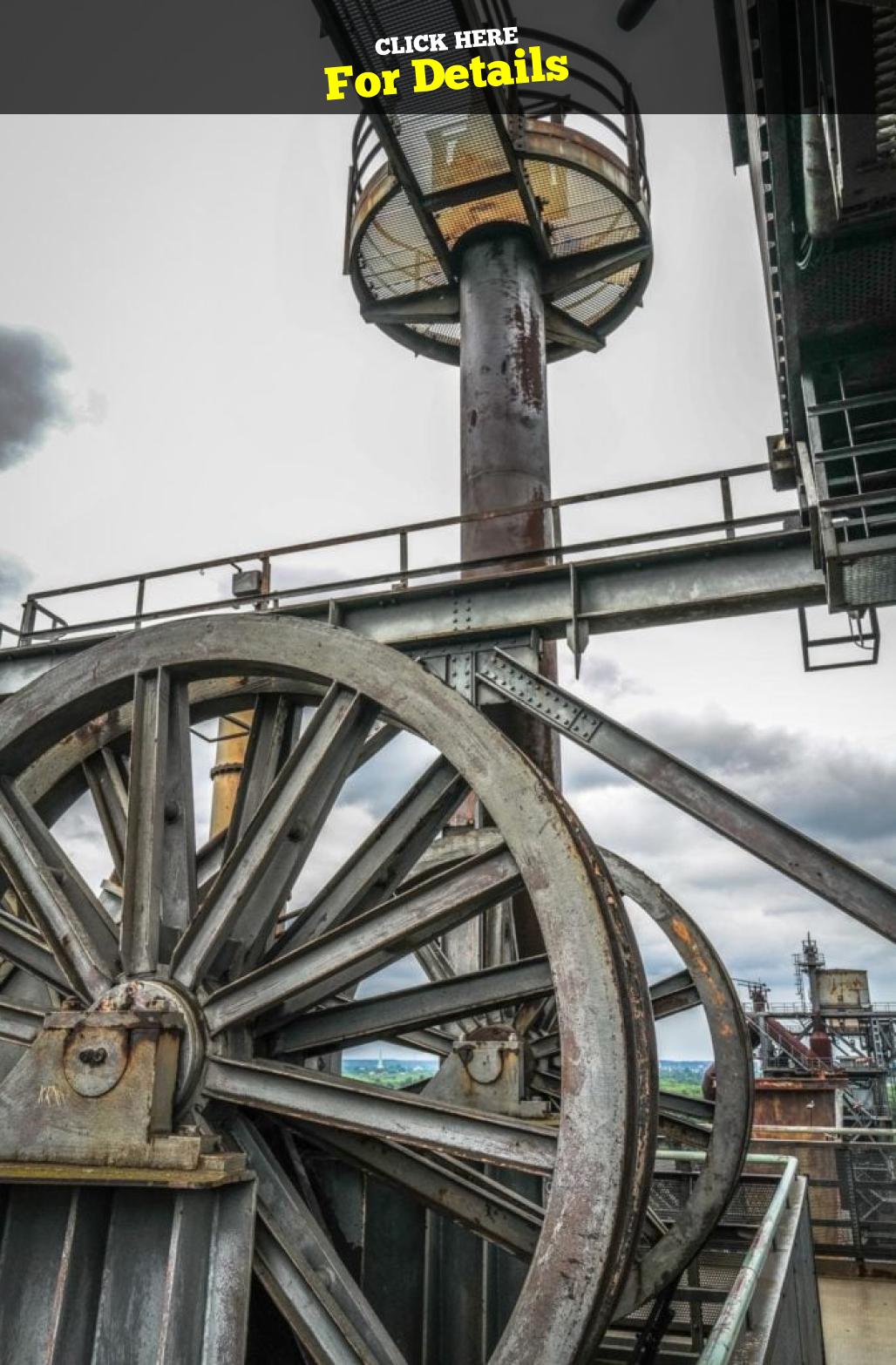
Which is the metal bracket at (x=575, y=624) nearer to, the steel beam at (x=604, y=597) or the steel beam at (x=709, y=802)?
the steel beam at (x=604, y=597)

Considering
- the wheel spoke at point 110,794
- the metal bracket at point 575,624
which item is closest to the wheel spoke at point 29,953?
the wheel spoke at point 110,794

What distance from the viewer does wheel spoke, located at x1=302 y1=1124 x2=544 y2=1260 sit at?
466 cm

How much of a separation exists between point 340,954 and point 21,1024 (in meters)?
1.65

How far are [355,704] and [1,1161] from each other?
7.48 ft

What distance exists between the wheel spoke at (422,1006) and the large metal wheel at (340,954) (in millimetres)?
11

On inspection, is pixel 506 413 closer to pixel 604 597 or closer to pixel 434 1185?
pixel 604 597

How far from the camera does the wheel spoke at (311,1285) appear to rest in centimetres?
378

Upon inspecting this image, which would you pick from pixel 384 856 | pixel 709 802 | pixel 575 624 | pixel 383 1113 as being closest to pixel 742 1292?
pixel 383 1113

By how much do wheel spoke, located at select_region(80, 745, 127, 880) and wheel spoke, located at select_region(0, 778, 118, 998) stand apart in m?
0.74

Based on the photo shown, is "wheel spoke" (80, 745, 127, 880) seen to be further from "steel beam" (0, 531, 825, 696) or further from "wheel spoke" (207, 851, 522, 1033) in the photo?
"steel beam" (0, 531, 825, 696)

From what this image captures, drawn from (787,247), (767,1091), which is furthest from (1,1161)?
(767,1091)

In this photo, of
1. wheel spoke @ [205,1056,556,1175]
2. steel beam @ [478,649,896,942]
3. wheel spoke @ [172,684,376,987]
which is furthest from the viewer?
steel beam @ [478,649,896,942]

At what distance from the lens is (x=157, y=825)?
4.69 meters

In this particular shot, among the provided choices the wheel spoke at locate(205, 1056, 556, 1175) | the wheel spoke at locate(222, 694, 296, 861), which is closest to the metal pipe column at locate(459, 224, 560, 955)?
the wheel spoke at locate(222, 694, 296, 861)
